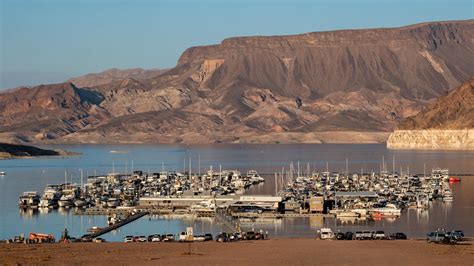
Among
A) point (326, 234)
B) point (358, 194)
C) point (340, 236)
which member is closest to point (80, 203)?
point (358, 194)

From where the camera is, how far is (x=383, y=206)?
86.0 m

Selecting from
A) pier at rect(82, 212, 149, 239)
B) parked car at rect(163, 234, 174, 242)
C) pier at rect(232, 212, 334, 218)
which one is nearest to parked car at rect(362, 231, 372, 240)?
parked car at rect(163, 234, 174, 242)

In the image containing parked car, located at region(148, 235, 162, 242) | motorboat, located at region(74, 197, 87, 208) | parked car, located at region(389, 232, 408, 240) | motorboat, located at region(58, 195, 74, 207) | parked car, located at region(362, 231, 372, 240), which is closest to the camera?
parked car, located at region(148, 235, 162, 242)

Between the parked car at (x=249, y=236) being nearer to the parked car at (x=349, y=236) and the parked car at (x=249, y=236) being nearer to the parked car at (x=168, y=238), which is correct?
the parked car at (x=168, y=238)

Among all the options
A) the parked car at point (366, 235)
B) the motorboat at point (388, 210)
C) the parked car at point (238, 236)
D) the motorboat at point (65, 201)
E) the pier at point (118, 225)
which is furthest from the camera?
the motorboat at point (65, 201)

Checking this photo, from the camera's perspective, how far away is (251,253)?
177ft

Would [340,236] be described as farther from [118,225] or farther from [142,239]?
[118,225]

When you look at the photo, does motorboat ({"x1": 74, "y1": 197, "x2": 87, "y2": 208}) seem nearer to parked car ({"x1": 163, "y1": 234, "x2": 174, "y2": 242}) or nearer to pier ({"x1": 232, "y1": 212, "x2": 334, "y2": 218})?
pier ({"x1": 232, "y1": 212, "x2": 334, "y2": 218})

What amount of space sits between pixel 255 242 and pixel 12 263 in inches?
587

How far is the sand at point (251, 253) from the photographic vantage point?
5025cm

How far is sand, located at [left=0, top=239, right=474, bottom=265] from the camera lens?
165 feet

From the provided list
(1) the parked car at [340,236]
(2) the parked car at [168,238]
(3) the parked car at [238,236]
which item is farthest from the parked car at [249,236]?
(1) the parked car at [340,236]

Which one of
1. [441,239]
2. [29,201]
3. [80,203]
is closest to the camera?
[441,239]

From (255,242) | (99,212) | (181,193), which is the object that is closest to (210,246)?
(255,242)
